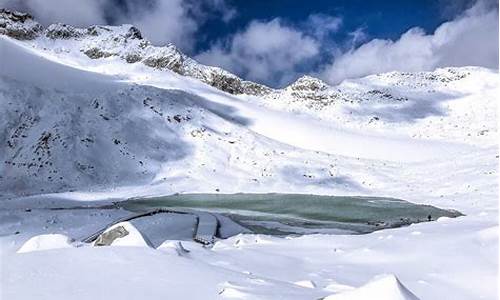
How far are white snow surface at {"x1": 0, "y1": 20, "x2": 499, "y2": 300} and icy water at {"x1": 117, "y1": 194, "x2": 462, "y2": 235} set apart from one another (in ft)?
7.06

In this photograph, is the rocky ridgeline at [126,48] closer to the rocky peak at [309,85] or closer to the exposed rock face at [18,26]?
the exposed rock face at [18,26]

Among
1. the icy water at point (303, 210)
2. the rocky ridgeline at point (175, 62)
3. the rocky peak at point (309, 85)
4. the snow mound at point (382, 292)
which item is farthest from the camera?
the rocky peak at point (309, 85)

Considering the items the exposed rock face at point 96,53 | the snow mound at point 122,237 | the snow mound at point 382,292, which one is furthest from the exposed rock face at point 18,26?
the snow mound at point 382,292

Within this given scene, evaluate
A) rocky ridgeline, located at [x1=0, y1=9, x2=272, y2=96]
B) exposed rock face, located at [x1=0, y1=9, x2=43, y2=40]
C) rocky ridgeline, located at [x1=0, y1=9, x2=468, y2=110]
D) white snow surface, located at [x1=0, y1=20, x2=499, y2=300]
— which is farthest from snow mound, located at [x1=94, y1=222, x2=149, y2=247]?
exposed rock face, located at [x1=0, y1=9, x2=43, y2=40]

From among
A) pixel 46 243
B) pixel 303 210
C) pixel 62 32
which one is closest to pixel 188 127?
pixel 303 210

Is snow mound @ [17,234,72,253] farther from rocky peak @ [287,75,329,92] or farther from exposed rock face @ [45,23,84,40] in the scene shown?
exposed rock face @ [45,23,84,40]

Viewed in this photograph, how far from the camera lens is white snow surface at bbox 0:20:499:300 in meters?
7.64

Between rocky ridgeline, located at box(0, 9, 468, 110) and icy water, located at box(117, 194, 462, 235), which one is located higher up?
rocky ridgeline, located at box(0, 9, 468, 110)

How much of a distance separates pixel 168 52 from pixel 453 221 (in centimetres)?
7566

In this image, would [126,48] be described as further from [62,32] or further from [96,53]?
[62,32]

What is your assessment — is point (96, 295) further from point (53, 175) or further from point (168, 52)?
point (168, 52)

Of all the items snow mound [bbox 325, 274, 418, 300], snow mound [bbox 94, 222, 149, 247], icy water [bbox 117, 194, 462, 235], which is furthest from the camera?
icy water [bbox 117, 194, 462, 235]

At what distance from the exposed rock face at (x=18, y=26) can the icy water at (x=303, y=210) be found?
69.0 metres

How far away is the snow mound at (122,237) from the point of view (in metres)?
10.1
